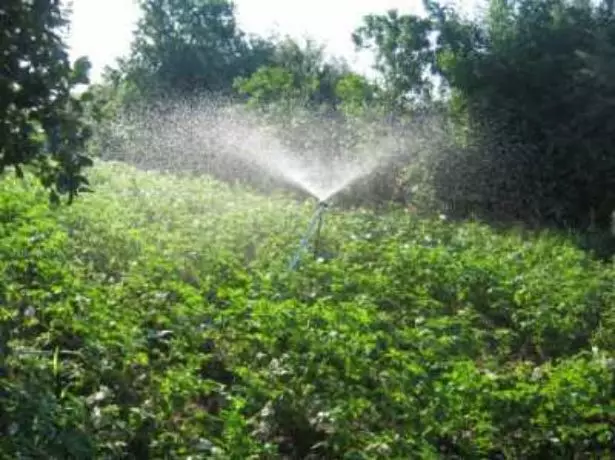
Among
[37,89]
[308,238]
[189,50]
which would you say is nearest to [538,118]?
[308,238]

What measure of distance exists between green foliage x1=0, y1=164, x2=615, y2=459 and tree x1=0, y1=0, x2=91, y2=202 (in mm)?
942

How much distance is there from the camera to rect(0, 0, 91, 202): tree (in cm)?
322

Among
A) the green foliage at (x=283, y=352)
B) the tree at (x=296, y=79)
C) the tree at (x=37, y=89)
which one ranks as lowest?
the green foliage at (x=283, y=352)

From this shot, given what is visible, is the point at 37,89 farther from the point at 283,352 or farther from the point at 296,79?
the point at 296,79

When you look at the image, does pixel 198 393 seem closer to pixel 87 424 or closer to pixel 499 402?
pixel 87 424

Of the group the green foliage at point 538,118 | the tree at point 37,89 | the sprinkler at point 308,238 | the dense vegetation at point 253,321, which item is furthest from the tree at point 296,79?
the tree at point 37,89

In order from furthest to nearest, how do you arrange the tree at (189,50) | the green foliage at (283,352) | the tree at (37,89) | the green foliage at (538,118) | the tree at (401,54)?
the tree at (189,50) < the tree at (401,54) < the green foliage at (538,118) < the green foliage at (283,352) < the tree at (37,89)

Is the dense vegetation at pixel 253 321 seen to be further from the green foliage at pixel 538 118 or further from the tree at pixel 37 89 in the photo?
the green foliage at pixel 538 118

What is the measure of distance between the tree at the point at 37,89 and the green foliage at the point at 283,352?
3.09 ft

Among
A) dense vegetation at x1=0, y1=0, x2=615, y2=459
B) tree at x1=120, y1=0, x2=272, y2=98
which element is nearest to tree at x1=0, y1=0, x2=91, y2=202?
dense vegetation at x1=0, y1=0, x2=615, y2=459

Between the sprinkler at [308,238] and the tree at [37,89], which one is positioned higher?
the tree at [37,89]

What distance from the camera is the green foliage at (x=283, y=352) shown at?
3.54 metres

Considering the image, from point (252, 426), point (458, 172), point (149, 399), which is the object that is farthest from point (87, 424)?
point (458, 172)

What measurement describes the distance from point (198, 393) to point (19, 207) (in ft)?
10.8
